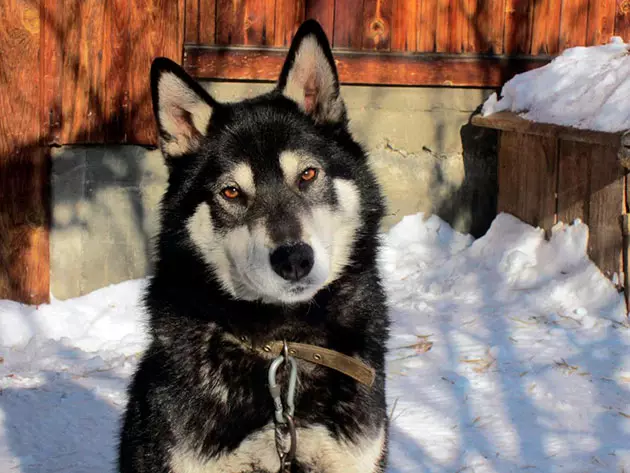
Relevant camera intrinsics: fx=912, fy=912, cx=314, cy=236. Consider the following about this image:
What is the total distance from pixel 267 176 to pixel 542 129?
3.30m

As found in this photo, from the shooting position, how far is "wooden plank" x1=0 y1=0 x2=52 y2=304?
605 cm

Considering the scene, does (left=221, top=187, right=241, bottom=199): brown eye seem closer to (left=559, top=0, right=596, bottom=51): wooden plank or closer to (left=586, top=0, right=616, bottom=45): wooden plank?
(left=559, top=0, right=596, bottom=51): wooden plank

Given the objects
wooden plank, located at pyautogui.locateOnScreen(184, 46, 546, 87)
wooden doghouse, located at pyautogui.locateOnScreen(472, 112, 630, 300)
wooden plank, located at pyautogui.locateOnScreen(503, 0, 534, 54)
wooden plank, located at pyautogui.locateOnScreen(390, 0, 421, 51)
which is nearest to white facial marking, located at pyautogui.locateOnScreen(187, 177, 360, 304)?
wooden doghouse, located at pyautogui.locateOnScreen(472, 112, 630, 300)

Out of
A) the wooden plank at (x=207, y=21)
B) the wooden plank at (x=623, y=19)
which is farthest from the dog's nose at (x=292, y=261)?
the wooden plank at (x=623, y=19)

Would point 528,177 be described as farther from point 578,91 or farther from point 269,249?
point 269,249

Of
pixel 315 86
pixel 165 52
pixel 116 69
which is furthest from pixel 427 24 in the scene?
pixel 315 86

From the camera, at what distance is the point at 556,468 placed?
4.04m

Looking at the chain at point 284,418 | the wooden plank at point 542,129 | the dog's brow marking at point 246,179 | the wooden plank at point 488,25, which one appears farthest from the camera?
the wooden plank at point 488,25

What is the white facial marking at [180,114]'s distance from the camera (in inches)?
128

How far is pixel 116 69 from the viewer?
248 inches

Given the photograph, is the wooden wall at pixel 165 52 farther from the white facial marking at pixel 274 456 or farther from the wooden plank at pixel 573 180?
the white facial marking at pixel 274 456

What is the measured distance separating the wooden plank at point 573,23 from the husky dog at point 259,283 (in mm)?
4348

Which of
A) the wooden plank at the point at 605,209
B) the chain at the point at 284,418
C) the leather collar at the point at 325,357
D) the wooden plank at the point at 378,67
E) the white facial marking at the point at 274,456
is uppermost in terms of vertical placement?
the wooden plank at the point at 378,67

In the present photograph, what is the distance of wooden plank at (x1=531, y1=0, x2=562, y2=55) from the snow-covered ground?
1494 millimetres
